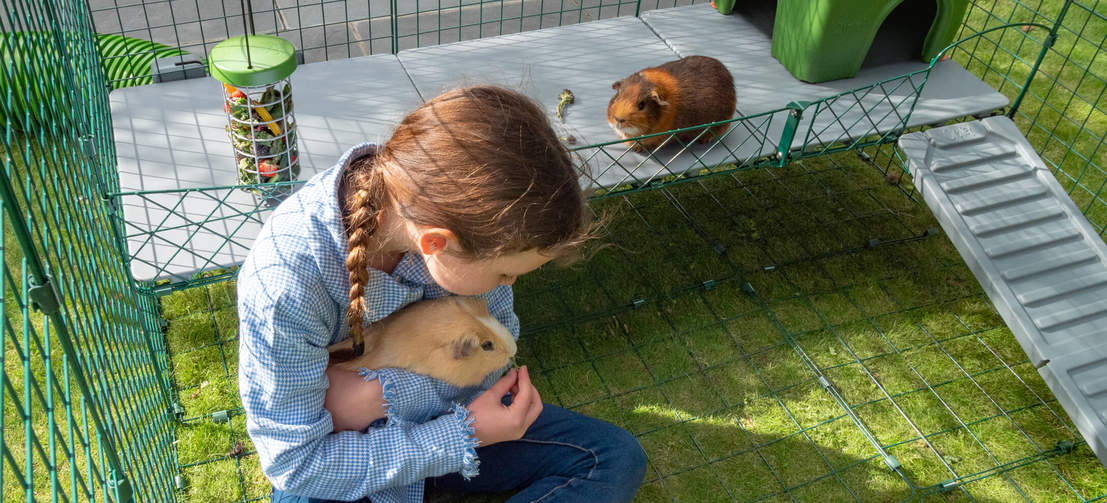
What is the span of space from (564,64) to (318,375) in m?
2.24

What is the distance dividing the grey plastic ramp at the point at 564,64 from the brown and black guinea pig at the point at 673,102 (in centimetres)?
12

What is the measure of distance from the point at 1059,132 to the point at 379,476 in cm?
429

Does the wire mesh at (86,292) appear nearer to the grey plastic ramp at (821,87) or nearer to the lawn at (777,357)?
the lawn at (777,357)

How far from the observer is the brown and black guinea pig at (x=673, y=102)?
308cm

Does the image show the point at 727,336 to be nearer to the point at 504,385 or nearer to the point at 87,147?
the point at 504,385

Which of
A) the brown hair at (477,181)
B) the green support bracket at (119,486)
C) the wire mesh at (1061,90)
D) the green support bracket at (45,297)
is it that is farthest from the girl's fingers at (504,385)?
the wire mesh at (1061,90)

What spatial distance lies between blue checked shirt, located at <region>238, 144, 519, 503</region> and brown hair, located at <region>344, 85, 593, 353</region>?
0.11 metres

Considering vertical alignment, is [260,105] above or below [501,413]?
above

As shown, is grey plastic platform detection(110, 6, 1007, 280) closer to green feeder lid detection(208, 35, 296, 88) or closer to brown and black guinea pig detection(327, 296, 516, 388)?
green feeder lid detection(208, 35, 296, 88)

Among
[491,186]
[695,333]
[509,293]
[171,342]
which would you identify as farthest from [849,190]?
[171,342]

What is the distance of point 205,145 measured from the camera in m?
3.07

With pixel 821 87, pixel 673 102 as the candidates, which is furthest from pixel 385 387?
pixel 821 87

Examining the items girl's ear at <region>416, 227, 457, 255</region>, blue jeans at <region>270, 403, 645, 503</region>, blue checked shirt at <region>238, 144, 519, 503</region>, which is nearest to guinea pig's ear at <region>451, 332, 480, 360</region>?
blue checked shirt at <region>238, 144, 519, 503</region>

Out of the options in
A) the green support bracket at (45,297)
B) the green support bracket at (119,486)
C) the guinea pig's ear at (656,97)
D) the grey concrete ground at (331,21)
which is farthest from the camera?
the grey concrete ground at (331,21)
